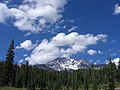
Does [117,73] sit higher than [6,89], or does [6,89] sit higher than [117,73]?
[117,73]

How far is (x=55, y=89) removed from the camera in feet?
586

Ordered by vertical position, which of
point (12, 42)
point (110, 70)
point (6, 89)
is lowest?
point (6, 89)

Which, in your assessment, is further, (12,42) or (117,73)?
(117,73)

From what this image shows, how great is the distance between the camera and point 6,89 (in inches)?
3824

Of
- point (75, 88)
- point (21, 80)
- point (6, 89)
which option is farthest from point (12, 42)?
point (75, 88)

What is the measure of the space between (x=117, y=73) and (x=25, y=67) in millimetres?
70912

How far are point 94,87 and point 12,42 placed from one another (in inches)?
1520

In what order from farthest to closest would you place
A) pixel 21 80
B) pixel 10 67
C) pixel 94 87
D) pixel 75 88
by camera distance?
pixel 75 88
pixel 21 80
pixel 94 87
pixel 10 67

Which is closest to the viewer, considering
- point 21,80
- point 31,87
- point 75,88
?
point 31,87

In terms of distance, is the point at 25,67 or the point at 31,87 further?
the point at 25,67

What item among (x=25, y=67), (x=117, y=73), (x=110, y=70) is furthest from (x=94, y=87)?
(x=117, y=73)

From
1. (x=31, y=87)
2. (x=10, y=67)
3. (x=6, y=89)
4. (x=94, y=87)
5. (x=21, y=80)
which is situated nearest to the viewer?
(x=6, y=89)

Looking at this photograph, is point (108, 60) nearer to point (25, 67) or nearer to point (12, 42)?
point (12, 42)

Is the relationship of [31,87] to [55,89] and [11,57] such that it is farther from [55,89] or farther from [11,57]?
[55,89]
